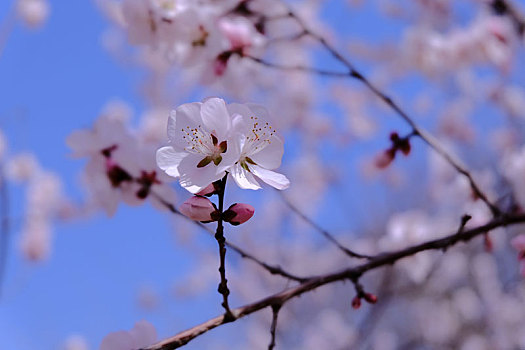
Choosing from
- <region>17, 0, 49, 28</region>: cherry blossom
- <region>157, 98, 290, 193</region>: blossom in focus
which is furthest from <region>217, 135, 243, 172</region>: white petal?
<region>17, 0, 49, 28</region>: cherry blossom

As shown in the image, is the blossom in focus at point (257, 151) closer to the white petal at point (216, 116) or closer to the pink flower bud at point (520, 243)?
the white petal at point (216, 116)

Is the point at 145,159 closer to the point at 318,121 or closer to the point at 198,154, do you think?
the point at 198,154

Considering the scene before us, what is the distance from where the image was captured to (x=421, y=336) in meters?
6.59

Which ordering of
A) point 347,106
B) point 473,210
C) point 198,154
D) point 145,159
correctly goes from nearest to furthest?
1. point 198,154
2. point 145,159
3. point 473,210
4. point 347,106

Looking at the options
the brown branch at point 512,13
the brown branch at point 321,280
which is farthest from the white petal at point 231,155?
the brown branch at point 512,13

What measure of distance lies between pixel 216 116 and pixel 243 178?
0.36ft

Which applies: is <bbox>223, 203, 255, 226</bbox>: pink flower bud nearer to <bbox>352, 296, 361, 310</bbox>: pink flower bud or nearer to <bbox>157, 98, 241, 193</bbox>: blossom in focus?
<bbox>157, 98, 241, 193</bbox>: blossom in focus

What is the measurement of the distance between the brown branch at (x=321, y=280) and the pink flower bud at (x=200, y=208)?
0.60ft

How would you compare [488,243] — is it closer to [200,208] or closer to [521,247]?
[521,247]

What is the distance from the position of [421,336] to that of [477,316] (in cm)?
83

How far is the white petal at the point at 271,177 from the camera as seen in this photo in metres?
0.72

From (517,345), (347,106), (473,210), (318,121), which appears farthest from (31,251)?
(517,345)

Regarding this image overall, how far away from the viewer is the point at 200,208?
715 millimetres

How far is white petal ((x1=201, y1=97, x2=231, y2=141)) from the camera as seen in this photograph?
2.29 ft
